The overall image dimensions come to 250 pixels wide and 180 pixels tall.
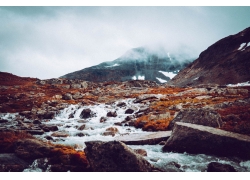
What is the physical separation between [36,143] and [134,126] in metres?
11.5

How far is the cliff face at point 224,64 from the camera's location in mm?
69375

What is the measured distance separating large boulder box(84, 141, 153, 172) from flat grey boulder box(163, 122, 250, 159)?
3.74 metres

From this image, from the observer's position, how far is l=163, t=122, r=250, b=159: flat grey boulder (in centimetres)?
940

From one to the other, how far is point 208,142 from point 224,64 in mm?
76346

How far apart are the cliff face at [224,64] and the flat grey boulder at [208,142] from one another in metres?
63.1

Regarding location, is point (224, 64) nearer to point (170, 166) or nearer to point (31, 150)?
point (170, 166)

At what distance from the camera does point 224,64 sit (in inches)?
3049

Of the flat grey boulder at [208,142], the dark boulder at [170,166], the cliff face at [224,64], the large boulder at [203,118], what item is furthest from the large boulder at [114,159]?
the cliff face at [224,64]

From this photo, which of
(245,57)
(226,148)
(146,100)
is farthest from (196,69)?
(226,148)

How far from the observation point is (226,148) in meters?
9.62

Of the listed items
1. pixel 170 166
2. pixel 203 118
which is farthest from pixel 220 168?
pixel 203 118

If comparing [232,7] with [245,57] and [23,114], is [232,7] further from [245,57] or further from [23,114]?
[245,57]

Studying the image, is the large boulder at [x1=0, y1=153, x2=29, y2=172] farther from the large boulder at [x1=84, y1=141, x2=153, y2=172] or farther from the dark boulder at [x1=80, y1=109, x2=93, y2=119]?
the dark boulder at [x1=80, y1=109, x2=93, y2=119]

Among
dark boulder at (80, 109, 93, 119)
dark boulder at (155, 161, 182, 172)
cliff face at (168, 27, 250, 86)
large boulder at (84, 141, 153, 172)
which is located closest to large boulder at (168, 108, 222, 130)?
dark boulder at (155, 161, 182, 172)
